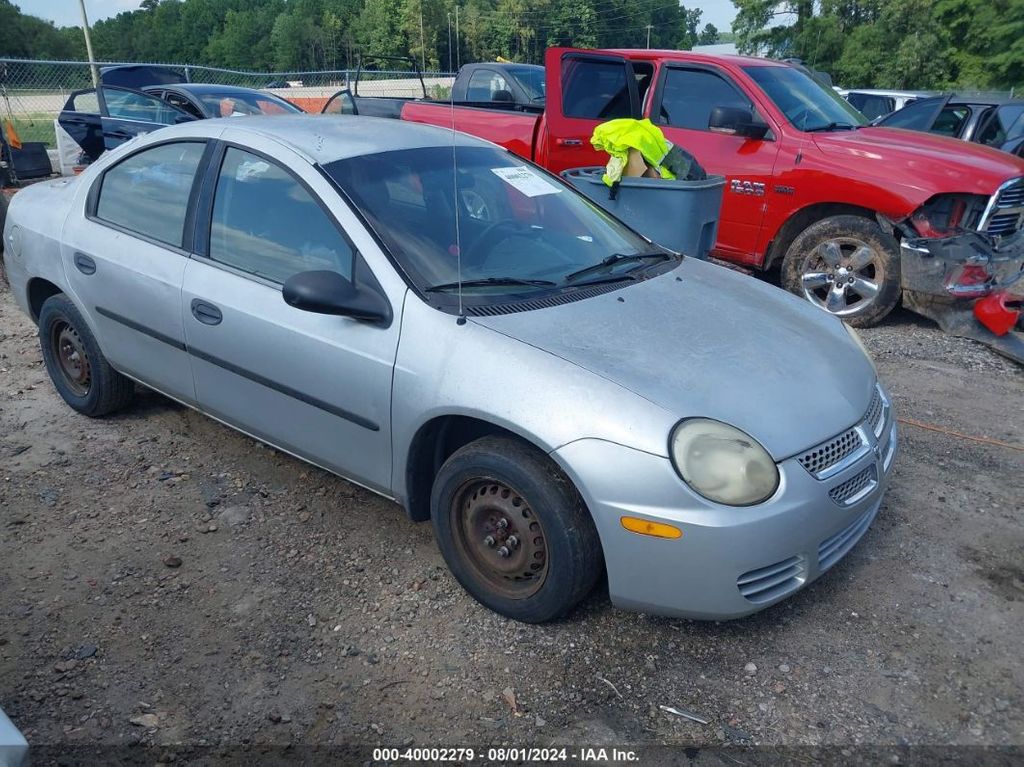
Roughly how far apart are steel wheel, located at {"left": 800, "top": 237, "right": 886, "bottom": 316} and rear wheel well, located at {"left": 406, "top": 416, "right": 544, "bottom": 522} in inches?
158

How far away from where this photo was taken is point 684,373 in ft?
8.71

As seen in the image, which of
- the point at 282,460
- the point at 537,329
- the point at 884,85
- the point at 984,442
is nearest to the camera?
the point at 537,329

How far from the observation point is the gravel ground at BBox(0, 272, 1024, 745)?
2451 mm

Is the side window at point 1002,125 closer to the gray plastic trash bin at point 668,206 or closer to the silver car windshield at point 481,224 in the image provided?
the gray plastic trash bin at point 668,206

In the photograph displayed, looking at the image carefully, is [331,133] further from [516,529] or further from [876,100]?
[876,100]

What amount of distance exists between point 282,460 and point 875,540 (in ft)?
9.04

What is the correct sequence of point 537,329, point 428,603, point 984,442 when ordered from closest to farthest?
point 537,329, point 428,603, point 984,442

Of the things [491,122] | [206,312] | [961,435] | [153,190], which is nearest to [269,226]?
[206,312]

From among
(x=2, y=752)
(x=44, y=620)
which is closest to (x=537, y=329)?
(x=2, y=752)

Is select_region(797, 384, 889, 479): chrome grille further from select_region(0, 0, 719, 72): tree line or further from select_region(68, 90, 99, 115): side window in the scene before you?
select_region(68, 90, 99, 115): side window

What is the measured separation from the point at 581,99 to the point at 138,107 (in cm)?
597

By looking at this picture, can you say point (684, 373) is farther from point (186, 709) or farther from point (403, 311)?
point (186, 709)

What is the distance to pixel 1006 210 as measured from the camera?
607 cm

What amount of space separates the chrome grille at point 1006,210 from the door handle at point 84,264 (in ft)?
19.0
